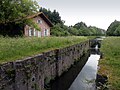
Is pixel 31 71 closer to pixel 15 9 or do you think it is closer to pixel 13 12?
pixel 15 9

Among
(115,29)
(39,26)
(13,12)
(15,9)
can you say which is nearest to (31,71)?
(15,9)

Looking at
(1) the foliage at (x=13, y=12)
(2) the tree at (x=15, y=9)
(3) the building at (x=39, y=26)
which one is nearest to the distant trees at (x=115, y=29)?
(3) the building at (x=39, y=26)

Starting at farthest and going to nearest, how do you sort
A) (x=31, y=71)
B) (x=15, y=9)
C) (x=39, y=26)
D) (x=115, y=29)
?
(x=115, y=29) → (x=39, y=26) → (x=15, y=9) → (x=31, y=71)

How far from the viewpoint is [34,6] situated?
918 inches

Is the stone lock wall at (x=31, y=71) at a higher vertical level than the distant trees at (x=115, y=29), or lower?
lower

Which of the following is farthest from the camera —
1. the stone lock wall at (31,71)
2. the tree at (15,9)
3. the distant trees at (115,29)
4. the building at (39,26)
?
the distant trees at (115,29)

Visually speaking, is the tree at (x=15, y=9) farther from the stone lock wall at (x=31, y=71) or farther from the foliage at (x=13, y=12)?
the stone lock wall at (x=31, y=71)

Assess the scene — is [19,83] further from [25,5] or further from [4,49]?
[25,5]

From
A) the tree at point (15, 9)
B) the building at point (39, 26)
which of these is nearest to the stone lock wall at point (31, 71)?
the tree at point (15, 9)

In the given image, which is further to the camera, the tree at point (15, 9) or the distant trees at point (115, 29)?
the distant trees at point (115, 29)

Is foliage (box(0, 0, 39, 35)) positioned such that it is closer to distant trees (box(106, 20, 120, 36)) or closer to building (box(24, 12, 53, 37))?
building (box(24, 12, 53, 37))

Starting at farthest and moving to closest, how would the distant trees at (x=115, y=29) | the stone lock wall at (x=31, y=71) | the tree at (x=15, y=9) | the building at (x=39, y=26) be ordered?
the distant trees at (x=115, y=29)
the building at (x=39, y=26)
the tree at (x=15, y=9)
the stone lock wall at (x=31, y=71)

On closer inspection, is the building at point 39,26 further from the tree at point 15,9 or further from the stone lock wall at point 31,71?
the stone lock wall at point 31,71

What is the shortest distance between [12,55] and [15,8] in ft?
43.8
